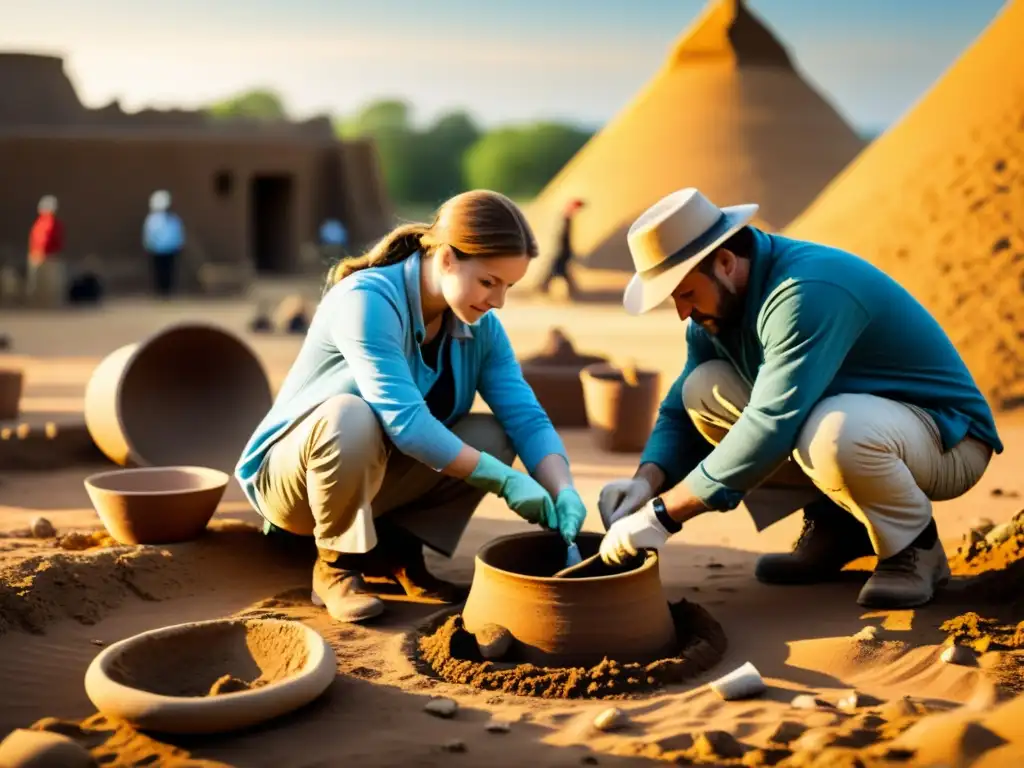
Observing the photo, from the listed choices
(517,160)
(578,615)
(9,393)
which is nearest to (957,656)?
(578,615)

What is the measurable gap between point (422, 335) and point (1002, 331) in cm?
543

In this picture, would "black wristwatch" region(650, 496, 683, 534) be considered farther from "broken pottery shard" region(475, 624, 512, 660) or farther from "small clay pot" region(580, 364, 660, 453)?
"small clay pot" region(580, 364, 660, 453)

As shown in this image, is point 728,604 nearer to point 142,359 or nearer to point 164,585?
point 164,585

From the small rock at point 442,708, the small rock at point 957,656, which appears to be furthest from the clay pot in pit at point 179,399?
the small rock at point 957,656

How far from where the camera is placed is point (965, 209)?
8641mm

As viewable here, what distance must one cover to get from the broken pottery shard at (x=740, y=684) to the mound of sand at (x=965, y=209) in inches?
209

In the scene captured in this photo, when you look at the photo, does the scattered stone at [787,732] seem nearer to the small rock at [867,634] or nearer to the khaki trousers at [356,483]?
the small rock at [867,634]

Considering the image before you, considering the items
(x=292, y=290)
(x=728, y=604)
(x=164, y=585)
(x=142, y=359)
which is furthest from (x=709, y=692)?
(x=292, y=290)

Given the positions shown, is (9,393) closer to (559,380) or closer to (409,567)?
(559,380)

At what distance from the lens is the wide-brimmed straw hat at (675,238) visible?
3439 mm

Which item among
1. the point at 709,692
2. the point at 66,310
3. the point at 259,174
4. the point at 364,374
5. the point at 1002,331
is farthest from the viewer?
the point at 259,174

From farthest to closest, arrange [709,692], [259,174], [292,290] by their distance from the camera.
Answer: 1. [259,174]
2. [292,290]
3. [709,692]

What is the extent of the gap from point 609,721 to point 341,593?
3.80 feet

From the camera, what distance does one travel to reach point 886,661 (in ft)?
10.7
